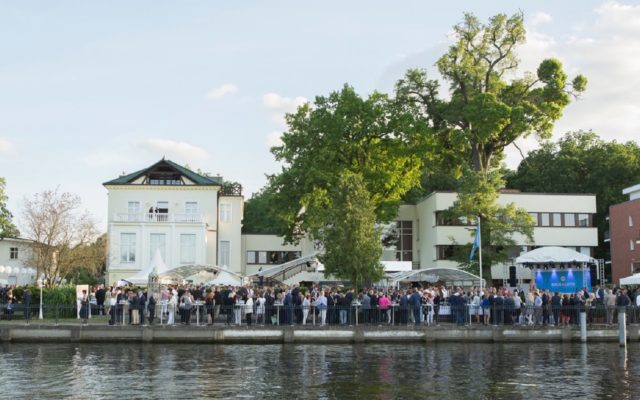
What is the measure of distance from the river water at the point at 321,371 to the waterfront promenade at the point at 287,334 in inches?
33.4

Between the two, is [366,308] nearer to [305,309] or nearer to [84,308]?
[305,309]

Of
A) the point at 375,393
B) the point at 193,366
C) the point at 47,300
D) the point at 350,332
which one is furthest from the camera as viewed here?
the point at 47,300

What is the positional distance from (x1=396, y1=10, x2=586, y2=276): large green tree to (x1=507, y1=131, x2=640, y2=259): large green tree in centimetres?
1549

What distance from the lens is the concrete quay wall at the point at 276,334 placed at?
30.0 metres

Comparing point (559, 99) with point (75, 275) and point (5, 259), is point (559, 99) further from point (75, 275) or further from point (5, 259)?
point (5, 259)

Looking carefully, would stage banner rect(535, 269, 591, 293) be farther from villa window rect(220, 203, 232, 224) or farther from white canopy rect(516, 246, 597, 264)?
villa window rect(220, 203, 232, 224)

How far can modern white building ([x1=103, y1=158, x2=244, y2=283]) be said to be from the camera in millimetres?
60906

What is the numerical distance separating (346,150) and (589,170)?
104ft

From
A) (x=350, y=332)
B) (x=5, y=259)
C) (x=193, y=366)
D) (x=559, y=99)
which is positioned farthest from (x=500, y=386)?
(x=5, y=259)

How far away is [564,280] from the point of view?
42.2 meters

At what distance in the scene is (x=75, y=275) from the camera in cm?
7594

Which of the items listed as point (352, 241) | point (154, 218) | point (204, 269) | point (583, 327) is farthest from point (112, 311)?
point (154, 218)

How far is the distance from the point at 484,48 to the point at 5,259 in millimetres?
52812

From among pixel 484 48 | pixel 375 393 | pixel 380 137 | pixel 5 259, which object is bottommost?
pixel 375 393
